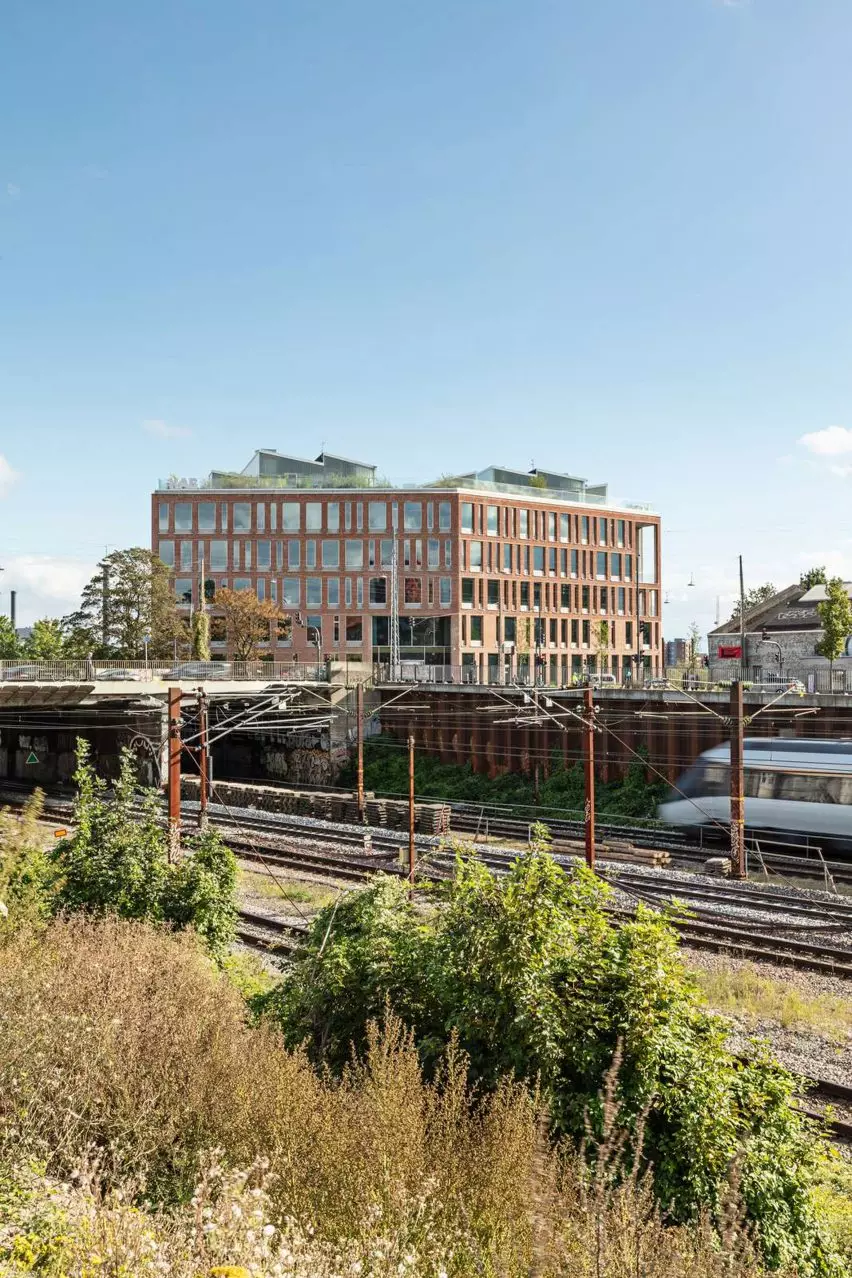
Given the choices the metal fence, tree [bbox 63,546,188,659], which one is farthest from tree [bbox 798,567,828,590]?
tree [bbox 63,546,188,659]

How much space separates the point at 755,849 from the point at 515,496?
2139 inches

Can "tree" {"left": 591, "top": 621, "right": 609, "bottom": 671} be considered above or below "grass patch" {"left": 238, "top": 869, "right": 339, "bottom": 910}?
above

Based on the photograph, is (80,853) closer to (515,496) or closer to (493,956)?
(493,956)

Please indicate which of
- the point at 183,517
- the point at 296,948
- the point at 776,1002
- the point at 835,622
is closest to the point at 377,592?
the point at 183,517

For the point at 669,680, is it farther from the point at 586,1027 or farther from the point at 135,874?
the point at 586,1027

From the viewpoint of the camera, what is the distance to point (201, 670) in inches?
1998

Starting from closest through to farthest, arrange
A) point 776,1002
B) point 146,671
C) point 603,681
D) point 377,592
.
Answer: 1. point 776,1002
2. point 146,671
3. point 603,681
4. point 377,592

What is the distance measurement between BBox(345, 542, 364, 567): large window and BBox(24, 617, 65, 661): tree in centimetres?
2300

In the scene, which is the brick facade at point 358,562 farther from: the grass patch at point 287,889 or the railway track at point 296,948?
the railway track at point 296,948

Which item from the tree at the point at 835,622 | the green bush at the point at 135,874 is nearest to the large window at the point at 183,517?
the tree at the point at 835,622

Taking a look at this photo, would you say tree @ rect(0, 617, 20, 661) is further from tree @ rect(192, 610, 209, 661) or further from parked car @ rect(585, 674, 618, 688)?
parked car @ rect(585, 674, 618, 688)

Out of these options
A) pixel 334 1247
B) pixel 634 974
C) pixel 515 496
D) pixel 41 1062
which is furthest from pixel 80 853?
pixel 515 496

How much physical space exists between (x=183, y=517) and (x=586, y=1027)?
2969 inches

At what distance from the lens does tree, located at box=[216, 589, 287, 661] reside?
2837 inches
